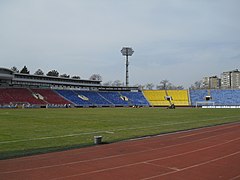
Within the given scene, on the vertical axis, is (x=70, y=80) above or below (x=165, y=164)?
above

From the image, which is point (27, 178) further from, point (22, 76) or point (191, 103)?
point (191, 103)

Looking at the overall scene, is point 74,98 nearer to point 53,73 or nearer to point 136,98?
point 136,98

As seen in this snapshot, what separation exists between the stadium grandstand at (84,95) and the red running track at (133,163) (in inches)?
2311

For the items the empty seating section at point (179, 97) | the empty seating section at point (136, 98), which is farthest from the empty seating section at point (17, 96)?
the empty seating section at point (179, 97)

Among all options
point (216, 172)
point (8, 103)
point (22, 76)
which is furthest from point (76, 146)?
point (22, 76)

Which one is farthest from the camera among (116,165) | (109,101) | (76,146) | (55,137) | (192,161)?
(109,101)

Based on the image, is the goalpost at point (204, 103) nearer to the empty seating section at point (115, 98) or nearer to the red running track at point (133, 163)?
the empty seating section at point (115, 98)

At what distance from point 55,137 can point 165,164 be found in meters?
9.51

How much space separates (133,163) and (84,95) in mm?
83281

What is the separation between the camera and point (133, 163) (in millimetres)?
11172

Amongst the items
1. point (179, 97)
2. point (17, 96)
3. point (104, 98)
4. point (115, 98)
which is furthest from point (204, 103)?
point (17, 96)

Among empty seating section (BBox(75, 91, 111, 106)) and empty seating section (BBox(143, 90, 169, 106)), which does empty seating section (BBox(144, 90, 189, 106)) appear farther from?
empty seating section (BBox(75, 91, 111, 106))

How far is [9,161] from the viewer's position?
11469 millimetres

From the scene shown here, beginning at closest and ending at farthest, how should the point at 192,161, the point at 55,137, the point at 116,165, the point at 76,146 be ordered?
1. the point at 116,165
2. the point at 192,161
3. the point at 76,146
4. the point at 55,137
